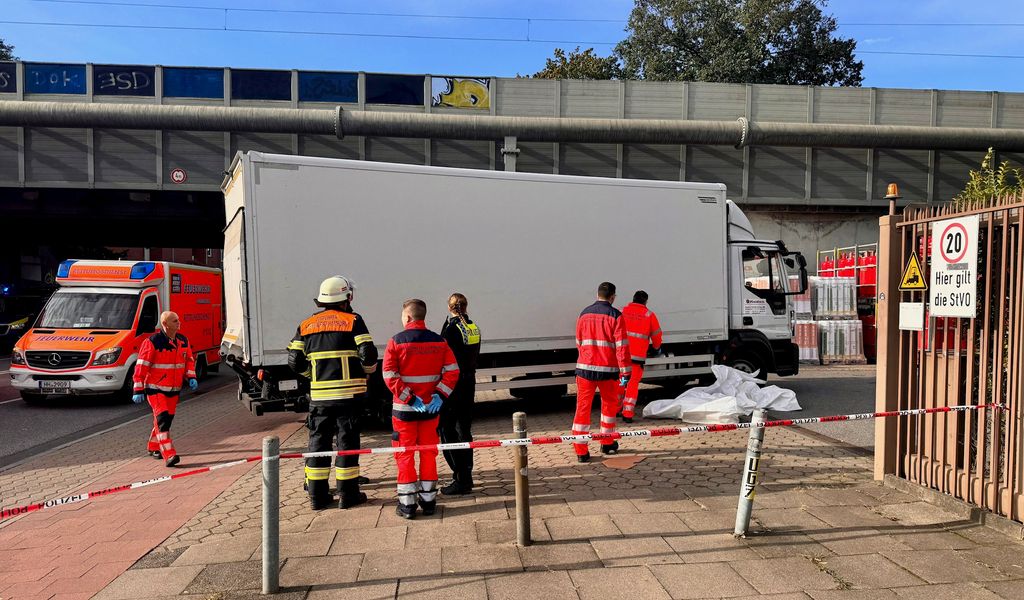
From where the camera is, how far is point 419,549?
3.99 m

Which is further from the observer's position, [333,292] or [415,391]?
[333,292]

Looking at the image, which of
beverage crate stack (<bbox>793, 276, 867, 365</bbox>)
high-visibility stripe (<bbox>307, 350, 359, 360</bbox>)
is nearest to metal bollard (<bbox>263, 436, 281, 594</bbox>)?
high-visibility stripe (<bbox>307, 350, 359, 360</bbox>)

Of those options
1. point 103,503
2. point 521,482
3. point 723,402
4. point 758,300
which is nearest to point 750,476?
point 521,482

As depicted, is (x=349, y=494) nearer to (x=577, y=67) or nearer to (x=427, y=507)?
(x=427, y=507)

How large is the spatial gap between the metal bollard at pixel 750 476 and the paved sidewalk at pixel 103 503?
384cm

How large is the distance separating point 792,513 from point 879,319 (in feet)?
6.08

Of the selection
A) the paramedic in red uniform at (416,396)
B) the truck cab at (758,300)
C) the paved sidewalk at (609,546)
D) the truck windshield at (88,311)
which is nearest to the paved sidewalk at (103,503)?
the paved sidewalk at (609,546)

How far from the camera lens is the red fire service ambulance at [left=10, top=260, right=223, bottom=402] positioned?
406 inches

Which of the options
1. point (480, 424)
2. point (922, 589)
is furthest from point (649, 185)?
point (922, 589)

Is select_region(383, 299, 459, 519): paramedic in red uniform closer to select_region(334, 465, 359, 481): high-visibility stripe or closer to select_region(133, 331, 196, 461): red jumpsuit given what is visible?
select_region(334, 465, 359, 481): high-visibility stripe

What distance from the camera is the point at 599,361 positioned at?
244 inches

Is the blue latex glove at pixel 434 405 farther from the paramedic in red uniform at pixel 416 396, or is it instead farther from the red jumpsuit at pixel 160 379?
the red jumpsuit at pixel 160 379

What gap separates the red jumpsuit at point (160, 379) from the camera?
654 cm

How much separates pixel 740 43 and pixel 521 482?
3984cm
